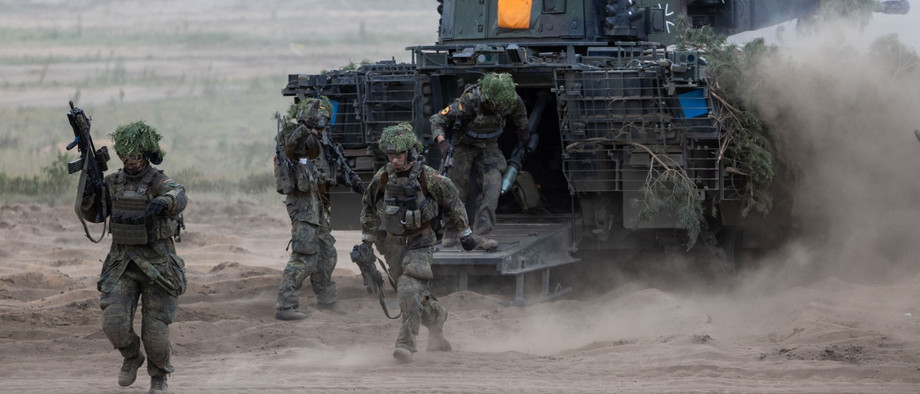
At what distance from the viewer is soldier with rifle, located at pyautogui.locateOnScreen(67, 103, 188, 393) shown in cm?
855

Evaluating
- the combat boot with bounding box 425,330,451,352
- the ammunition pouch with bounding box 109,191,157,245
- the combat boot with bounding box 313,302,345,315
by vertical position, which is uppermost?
the ammunition pouch with bounding box 109,191,157,245

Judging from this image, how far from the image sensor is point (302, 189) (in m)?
11.8

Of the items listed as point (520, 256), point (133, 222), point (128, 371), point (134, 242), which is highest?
point (133, 222)

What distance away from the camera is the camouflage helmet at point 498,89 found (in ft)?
39.7

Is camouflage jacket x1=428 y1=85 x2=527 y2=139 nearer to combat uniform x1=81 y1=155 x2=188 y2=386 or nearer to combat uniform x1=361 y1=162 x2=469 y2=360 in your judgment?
combat uniform x1=361 y1=162 x2=469 y2=360

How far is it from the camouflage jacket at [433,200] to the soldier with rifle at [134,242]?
169 cm

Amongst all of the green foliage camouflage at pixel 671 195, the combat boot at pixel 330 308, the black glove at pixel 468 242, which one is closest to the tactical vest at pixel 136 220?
the black glove at pixel 468 242

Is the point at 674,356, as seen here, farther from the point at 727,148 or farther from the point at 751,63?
the point at 751,63

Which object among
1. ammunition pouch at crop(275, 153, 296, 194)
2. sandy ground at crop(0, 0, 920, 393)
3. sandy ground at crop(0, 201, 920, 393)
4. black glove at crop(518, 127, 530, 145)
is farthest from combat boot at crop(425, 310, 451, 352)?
black glove at crop(518, 127, 530, 145)

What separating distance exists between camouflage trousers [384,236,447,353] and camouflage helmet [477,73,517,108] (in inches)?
96.6

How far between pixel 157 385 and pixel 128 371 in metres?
0.19

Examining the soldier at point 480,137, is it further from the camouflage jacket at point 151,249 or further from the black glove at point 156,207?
the black glove at point 156,207

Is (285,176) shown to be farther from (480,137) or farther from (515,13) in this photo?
(515,13)

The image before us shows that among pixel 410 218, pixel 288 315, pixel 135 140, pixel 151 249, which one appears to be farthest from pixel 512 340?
pixel 135 140
